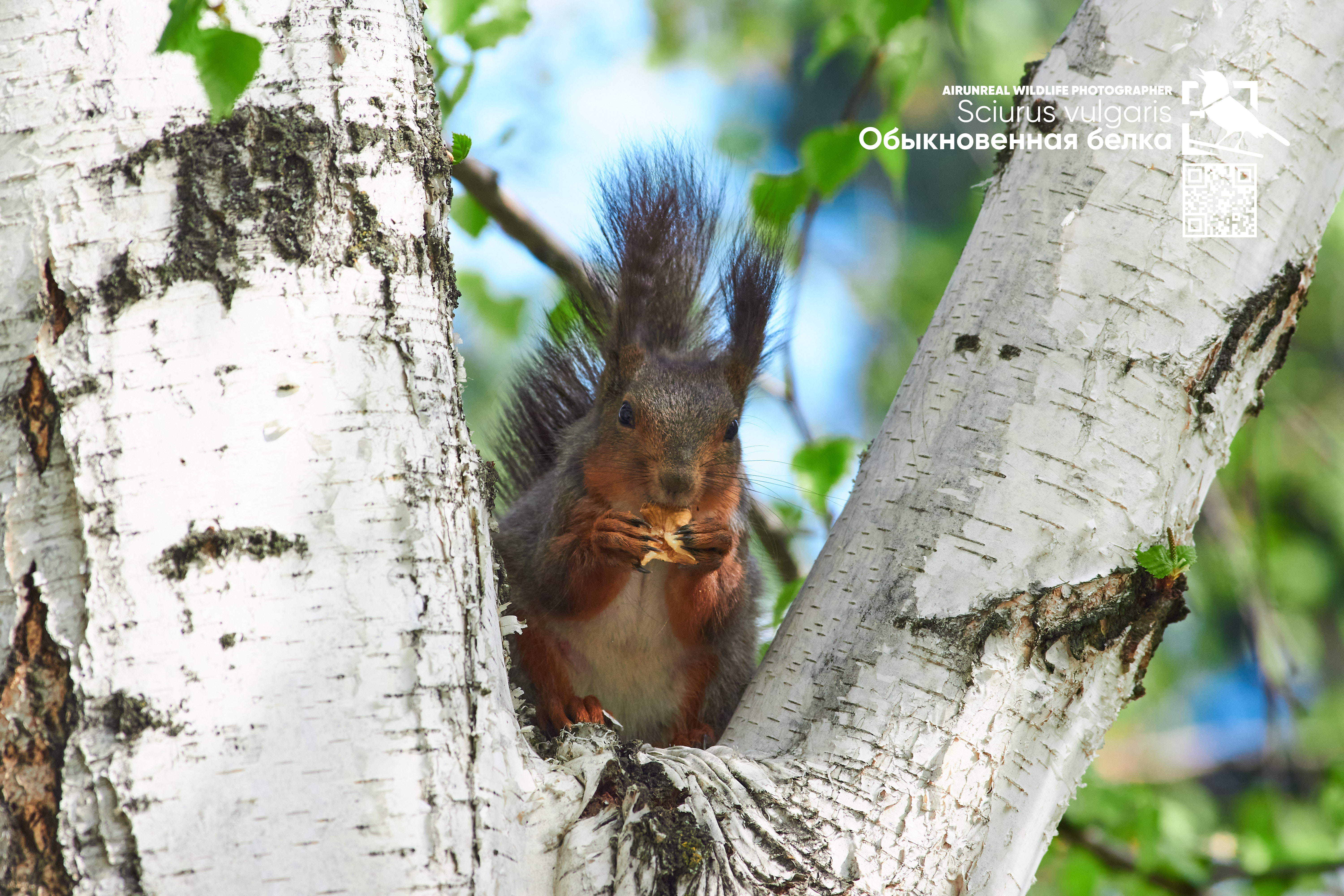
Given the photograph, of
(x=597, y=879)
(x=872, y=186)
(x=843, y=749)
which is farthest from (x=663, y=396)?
(x=872, y=186)

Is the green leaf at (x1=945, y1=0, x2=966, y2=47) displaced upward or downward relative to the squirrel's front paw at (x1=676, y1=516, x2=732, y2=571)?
upward

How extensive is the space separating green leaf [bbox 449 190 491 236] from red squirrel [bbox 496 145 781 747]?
319mm

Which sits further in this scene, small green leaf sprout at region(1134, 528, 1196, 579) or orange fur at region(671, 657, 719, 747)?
orange fur at region(671, 657, 719, 747)

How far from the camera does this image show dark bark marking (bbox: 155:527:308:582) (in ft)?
3.02

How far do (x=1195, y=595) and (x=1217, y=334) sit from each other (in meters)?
3.44

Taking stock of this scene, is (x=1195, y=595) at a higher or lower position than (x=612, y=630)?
higher

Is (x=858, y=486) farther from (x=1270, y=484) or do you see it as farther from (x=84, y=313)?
(x=1270, y=484)

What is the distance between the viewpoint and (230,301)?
0.99 metres

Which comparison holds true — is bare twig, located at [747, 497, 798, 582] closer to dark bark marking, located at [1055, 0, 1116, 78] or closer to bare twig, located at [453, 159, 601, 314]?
bare twig, located at [453, 159, 601, 314]

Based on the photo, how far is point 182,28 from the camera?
2.62ft

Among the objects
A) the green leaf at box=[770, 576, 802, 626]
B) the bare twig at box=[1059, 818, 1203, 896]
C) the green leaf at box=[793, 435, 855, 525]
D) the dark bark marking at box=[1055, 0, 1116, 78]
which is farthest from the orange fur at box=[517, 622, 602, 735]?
the dark bark marking at box=[1055, 0, 1116, 78]

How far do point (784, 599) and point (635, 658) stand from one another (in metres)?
0.34

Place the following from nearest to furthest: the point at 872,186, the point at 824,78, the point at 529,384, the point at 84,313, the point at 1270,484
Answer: the point at 84,313 < the point at 529,384 < the point at 1270,484 < the point at 872,186 < the point at 824,78

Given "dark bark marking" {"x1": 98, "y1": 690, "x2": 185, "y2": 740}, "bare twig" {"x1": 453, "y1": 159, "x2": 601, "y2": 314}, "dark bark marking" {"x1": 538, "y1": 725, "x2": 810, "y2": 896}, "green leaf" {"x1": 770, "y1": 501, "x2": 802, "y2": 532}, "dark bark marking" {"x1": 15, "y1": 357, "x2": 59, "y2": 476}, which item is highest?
"bare twig" {"x1": 453, "y1": 159, "x2": 601, "y2": 314}
